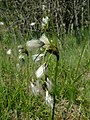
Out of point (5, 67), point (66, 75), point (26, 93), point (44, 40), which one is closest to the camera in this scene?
point (44, 40)

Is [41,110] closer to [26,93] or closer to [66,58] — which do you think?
[26,93]

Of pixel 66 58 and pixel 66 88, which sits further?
pixel 66 58

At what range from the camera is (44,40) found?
1.03 m

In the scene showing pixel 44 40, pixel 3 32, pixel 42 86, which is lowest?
pixel 3 32

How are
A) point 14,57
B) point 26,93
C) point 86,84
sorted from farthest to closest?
point 14,57 → point 86,84 → point 26,93

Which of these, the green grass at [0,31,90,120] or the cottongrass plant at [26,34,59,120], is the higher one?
the cottongrass plant at [26,34,59,120]

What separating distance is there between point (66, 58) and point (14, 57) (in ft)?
1.57

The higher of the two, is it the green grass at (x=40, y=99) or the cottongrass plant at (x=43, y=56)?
the cottongrass plant at (x=43, y=56)

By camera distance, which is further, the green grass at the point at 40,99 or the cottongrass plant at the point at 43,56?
the green grass at the point at 40,99

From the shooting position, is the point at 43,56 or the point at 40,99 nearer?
the point at 43,56

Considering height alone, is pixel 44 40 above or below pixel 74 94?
above

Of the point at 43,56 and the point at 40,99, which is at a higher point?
the point at 43,56

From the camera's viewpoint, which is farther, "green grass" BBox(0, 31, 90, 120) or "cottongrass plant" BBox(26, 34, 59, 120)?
"green grass" BBox(0, 31, 90, 120)

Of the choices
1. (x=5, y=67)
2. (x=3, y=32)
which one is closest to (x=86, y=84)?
(x=5, y=67)
